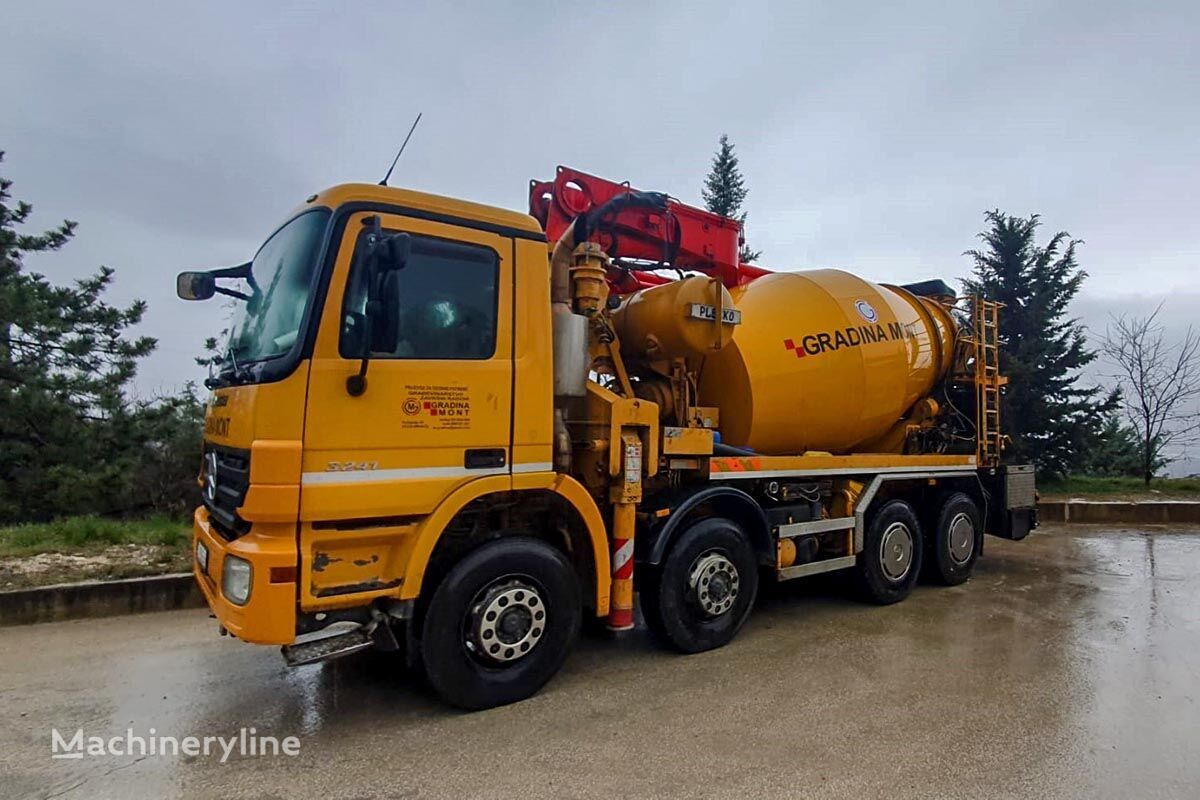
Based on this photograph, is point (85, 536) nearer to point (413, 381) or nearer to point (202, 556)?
point (202, 556)

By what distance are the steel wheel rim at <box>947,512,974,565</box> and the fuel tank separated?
1.25 metres

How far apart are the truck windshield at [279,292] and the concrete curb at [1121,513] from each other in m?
13.1

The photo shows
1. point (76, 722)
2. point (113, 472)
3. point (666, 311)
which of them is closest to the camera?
point (76, 722)

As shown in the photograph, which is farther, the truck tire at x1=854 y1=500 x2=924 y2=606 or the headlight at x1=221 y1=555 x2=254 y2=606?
the truck tire at x1=854 y1=500 x2=924 y2=606

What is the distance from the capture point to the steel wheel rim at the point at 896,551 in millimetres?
6262

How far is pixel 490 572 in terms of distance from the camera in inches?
148

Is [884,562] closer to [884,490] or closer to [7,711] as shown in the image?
[884,490]

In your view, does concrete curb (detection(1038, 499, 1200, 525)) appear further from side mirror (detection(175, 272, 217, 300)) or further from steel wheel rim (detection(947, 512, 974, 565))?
side mirror (detection(175, 272, 217, 300))

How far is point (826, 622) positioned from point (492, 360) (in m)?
3.79

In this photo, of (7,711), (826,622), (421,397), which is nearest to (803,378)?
(826,622)

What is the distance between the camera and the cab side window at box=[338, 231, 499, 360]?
3424 mm

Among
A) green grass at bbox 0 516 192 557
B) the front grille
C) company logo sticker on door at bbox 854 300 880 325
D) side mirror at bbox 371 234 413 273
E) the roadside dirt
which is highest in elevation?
company logo sticker on door at bbox 854 300 880 325

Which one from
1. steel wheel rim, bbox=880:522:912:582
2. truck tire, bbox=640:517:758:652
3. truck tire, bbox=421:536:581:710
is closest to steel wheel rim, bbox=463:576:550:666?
truck tire, bbox=421:536:581:710

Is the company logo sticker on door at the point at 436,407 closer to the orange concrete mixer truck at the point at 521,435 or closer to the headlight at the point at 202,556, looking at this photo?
the orange concrete mixer truck at the point at 521,435
